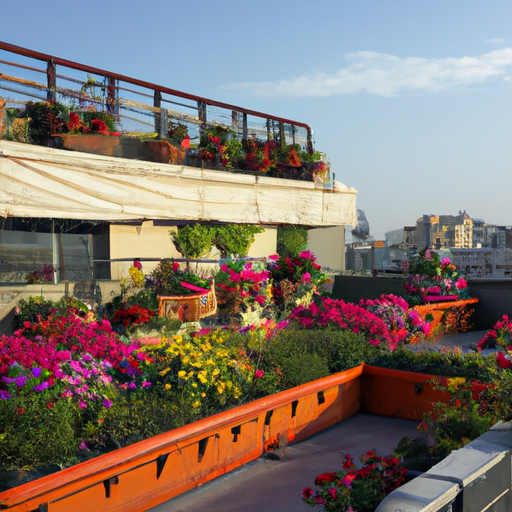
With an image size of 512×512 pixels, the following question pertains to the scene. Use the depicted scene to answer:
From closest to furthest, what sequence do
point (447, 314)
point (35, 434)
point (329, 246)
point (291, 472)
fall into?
point (35, 434), point (291, 472), point (447, 314), point (329, 246)

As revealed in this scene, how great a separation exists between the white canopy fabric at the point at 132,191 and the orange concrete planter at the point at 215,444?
4073 millimetres

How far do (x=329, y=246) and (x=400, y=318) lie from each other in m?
16.0

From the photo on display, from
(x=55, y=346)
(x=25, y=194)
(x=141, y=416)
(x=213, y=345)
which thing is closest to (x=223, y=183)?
(x=25, y=194)

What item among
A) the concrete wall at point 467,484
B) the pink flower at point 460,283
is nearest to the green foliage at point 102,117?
the pink flower at point 460,283

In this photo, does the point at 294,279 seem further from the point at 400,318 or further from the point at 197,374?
the point at 197,374

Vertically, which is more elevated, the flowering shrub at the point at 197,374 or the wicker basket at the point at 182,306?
the wicker basket at the point at 182,306

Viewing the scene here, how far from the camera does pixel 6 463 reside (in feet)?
11.8

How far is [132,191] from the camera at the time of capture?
8531 millimetres

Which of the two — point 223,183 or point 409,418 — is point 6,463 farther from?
point 223,183

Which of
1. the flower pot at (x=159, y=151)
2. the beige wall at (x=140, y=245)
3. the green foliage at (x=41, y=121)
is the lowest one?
the beige wall at (x=140, y=245)

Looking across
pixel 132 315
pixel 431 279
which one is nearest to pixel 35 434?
pixel 132 315

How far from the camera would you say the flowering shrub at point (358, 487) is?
3135 mm

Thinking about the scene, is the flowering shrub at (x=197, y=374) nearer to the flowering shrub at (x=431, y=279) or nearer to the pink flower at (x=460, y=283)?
the flowering shrub at (x=431, y=279)

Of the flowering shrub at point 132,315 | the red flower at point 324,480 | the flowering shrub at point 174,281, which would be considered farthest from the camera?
the flowering shrub at point 174,281
